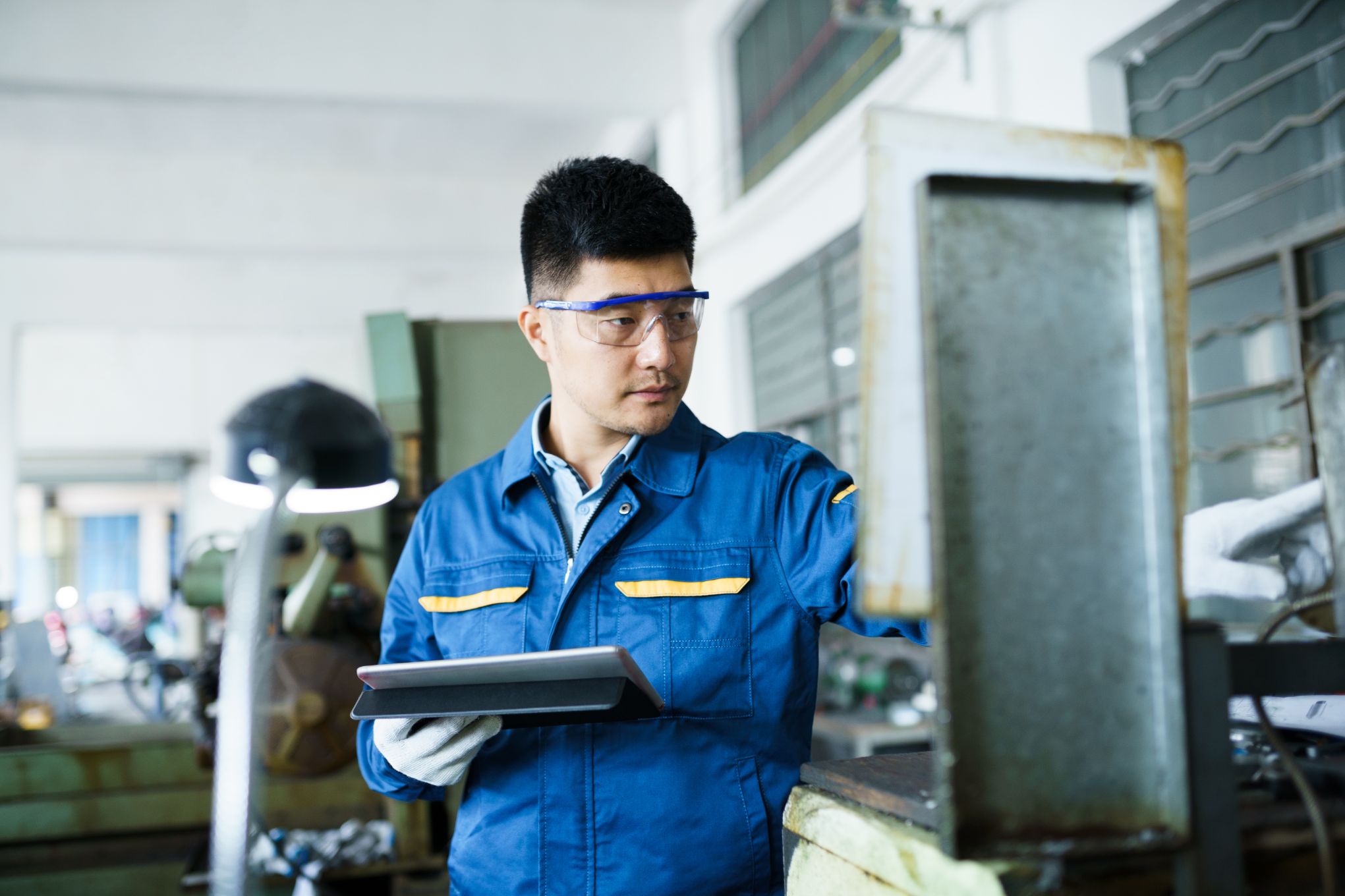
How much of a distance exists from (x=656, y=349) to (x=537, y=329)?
0.85 feet

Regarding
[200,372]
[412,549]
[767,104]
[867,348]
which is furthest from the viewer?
[200,372]

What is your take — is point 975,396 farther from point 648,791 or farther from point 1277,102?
point 1277,102

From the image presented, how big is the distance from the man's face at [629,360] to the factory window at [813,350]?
114 inches

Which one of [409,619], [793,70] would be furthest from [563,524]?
[793,70]

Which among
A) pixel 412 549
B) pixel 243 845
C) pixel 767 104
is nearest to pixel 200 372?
pixel 767 104

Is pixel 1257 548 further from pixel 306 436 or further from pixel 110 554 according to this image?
pixel 110 554

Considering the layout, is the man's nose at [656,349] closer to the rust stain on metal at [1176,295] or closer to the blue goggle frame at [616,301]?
the blue goggle frame at [616,301]

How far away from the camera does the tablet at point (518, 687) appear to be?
91cm

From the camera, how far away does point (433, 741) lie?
108 centimetres

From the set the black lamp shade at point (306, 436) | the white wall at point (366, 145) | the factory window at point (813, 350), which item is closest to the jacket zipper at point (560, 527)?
the black lamp shade at point (306, 436)

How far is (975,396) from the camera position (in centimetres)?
60

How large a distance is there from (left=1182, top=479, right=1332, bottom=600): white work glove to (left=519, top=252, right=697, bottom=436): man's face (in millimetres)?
605

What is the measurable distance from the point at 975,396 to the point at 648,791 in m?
0.72

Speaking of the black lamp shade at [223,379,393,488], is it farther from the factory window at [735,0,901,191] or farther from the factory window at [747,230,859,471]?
the factory window at [735,0,901,191]
